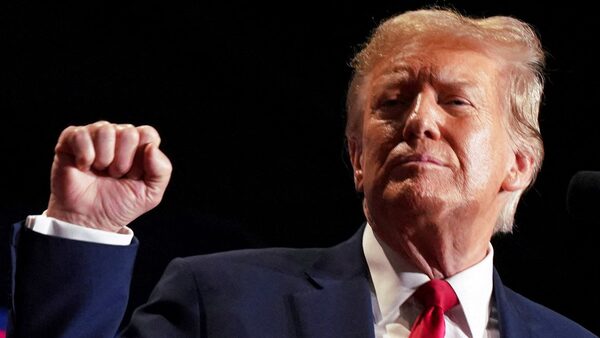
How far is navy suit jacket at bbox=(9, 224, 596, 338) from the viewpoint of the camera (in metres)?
1.53

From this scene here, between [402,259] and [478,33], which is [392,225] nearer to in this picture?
[402,259]

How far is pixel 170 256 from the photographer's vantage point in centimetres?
314

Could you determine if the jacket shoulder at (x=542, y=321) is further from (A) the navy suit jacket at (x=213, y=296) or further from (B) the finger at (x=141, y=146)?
(B) the finger at (x=141, y=146)

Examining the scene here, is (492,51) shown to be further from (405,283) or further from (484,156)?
(405,283)

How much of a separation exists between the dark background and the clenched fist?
1.46 metres

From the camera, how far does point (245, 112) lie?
340 cm

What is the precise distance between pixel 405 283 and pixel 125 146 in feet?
2.59

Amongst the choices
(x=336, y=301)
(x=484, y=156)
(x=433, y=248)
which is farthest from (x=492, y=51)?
(x=336, y=301)

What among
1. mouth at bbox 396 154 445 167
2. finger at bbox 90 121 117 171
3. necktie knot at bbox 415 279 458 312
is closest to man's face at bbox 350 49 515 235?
mouth at bbox 396 154 445 167

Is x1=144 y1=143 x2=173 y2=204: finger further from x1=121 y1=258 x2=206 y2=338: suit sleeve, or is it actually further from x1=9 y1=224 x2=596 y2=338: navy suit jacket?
x1=121 y1=258 x2=206 y2=338: suit sleeve

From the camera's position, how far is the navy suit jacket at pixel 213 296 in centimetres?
153

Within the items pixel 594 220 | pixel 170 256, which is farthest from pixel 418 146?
pixel 170 256

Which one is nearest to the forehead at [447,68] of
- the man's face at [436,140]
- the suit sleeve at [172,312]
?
the man's face at [436,140]

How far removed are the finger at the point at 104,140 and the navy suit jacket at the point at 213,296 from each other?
161 mm
